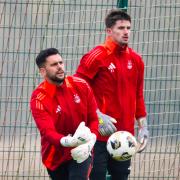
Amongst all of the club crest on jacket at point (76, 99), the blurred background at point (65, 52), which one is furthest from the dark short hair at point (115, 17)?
the blurred background at point (65, 52)

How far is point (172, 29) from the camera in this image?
1188 cm

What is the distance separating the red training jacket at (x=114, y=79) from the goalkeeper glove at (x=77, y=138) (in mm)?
898

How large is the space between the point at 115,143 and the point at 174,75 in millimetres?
2524

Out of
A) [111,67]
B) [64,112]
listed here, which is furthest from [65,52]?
[64,112]

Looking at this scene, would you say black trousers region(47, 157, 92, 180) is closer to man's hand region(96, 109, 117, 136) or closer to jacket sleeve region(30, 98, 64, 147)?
jacket sleeve region(30, 98, 64, 147)

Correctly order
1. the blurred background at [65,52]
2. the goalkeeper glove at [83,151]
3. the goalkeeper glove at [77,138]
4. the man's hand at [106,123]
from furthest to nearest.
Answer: the blurred background at [65,52] < the man's hand at [106,123] < the goalkeeper glove at [83,151] < the goalkeeper glove at [77,138]

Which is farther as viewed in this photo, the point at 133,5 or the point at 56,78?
the point at 133,5

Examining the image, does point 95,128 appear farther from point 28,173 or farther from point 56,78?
point 28,173

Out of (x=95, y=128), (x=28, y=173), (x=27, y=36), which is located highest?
(x=27, y=36)

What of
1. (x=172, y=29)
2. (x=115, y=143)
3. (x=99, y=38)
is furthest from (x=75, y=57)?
(x=115, y=143)

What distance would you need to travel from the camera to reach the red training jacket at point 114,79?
9.77m

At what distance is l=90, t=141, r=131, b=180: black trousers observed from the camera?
9.84 metres

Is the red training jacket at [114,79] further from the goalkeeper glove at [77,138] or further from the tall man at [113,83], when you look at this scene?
the goalkeeper glove at [77,138]

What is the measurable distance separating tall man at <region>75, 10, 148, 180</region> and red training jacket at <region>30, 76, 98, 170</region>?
0.44m
